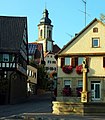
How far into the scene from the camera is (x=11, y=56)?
171 feet

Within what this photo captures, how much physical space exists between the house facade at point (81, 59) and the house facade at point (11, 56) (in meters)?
7.37

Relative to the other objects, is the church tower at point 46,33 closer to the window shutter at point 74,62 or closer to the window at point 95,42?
the window at point 95,42

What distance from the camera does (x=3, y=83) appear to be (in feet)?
164

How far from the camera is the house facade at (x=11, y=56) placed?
167 ft

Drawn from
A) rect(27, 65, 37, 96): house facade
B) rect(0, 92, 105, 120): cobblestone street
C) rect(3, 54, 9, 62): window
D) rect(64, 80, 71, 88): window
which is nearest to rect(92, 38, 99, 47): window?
rect(64, 80, 71, 88): window

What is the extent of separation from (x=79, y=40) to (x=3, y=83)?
1133 cm

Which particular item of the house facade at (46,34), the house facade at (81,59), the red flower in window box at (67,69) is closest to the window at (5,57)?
the house facade at (81,59)

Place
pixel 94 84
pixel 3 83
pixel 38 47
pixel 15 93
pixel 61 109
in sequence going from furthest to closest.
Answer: pixel 38 47
pixel 15 93
pixel 3 83
pixel 94 84
pixel 61 109

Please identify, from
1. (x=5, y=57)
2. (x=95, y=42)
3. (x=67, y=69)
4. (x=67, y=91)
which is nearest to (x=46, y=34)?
(x=5, y=57)

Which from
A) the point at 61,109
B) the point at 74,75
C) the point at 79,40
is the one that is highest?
the point at 79,40

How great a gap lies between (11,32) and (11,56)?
4462 mm

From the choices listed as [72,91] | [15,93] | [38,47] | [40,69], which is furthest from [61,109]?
[38,47]

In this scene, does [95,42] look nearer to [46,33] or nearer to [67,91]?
[67,91]

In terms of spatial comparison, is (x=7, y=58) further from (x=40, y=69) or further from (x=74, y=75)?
(x=40, y=69)
